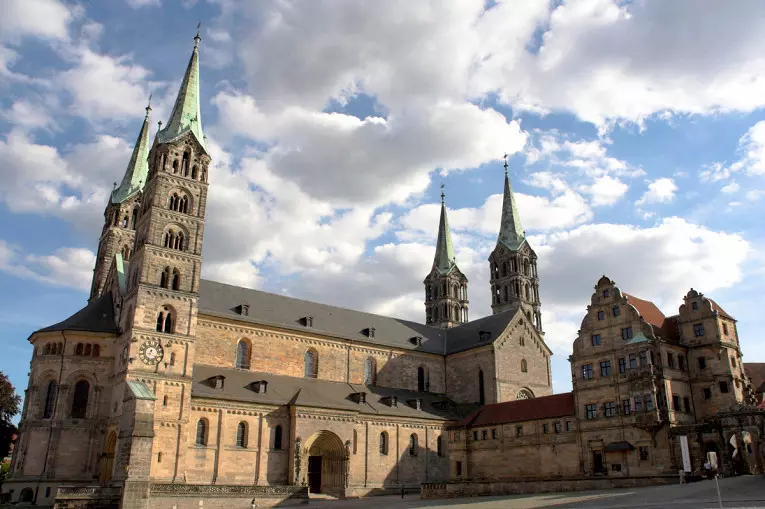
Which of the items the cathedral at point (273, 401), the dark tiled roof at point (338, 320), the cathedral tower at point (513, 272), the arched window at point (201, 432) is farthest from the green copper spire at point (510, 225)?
the arched window at point (201, 432)

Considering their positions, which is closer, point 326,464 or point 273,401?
point 273,401

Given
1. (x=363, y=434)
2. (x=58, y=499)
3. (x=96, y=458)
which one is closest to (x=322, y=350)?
(x=363, y=434)

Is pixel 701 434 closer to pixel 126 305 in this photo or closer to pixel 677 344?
pixel 677 344

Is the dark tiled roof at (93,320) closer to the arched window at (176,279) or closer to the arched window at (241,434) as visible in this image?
the arched window at (176,279)

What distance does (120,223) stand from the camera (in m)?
62.0

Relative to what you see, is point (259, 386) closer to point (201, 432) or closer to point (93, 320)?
point (201, 432)

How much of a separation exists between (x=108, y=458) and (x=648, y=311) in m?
37.8

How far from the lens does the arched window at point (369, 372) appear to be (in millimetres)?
55438

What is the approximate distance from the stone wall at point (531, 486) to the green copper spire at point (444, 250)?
49.9 metres

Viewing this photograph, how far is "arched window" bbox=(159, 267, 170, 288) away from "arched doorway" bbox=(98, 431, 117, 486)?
10165 mm

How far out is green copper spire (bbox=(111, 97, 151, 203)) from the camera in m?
62.9

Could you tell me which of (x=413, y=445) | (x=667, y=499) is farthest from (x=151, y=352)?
(x=667, y=499)

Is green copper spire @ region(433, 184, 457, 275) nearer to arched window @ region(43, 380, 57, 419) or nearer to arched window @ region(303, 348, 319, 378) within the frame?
arched window @ region(303, 348, 319, 378)

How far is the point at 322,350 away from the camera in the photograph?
52750mm
